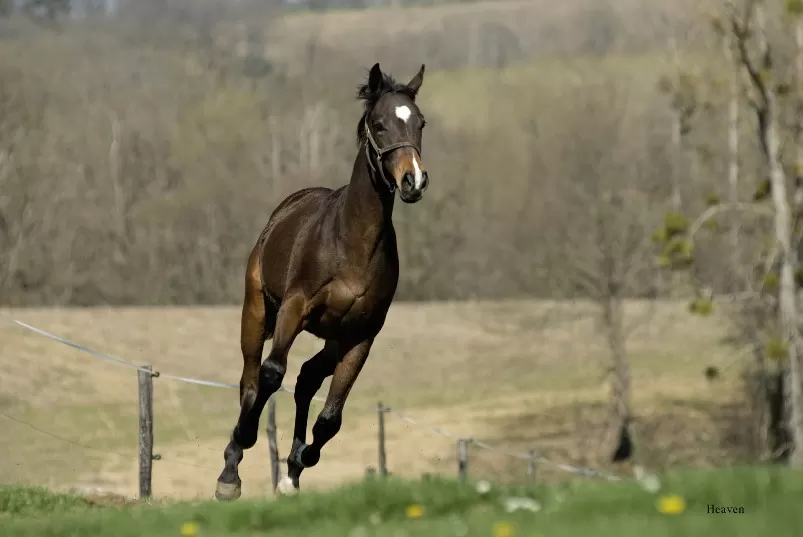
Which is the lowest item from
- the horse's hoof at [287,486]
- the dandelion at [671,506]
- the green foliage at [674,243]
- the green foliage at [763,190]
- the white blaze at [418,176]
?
the horse's hoof at [287,486]

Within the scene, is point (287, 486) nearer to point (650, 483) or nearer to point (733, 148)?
point (650, 483)

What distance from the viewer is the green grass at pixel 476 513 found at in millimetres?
5781

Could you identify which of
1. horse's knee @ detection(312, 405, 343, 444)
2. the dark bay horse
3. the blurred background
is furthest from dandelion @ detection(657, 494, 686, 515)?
the blurred background

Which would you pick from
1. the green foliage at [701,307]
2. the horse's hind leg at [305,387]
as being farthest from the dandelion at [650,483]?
the green foliage at [701,307]

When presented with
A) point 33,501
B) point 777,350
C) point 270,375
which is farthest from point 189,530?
point 777,350

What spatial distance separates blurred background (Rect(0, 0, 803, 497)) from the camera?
33781 mm

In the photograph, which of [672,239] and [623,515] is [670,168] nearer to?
[672,239]

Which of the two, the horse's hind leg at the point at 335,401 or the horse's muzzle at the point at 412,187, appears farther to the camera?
the horse's hind leg at the point at 335,401

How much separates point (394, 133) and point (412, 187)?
2.31 ft

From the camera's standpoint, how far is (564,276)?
41688 millimetres

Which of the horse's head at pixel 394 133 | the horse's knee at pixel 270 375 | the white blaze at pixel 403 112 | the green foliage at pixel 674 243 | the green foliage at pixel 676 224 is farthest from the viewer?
the green foliage at pixel 676 224

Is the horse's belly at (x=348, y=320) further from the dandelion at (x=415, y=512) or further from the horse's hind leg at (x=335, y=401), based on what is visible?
the dandelion at (x=415, y=512)

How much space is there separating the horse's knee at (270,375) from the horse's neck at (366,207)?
1.18 meters

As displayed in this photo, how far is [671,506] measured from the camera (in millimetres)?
6285
